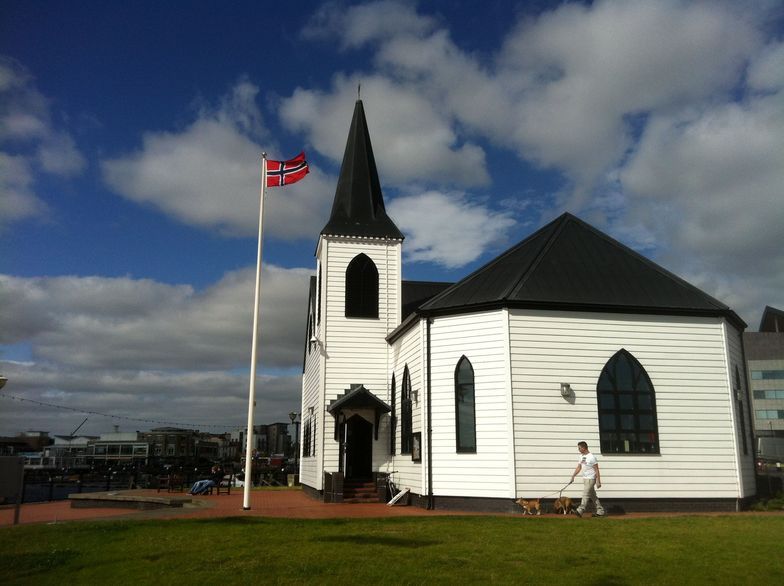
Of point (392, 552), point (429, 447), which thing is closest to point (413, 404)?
point (429, 447)

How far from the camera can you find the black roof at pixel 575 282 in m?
18.3

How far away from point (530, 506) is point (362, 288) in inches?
439

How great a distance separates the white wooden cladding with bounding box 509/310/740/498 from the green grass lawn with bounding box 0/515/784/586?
3.75m

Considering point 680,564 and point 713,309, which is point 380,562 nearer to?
point 680,564

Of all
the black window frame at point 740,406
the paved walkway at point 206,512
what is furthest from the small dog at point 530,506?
the black window frame at point 740,406

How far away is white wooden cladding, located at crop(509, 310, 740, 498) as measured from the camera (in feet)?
57.0

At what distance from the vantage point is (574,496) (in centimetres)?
1720

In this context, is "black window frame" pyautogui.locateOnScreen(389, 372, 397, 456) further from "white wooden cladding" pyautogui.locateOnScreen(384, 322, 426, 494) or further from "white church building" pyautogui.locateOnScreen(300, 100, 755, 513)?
"white church building" pyautogui.locateOnScreen(300, 100, 755, 513)

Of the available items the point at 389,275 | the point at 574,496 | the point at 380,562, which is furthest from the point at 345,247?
the point at 380,562

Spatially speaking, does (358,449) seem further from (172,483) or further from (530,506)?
(172,483)

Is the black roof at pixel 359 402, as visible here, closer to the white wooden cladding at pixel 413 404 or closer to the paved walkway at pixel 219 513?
the white wooden cladding at pixel 413 404

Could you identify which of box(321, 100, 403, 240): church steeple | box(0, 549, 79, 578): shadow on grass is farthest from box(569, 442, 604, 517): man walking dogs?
box(321, 100, 403, 240): church steeple

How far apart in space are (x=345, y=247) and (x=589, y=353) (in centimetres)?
1066

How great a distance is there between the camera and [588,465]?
15.7 metres
